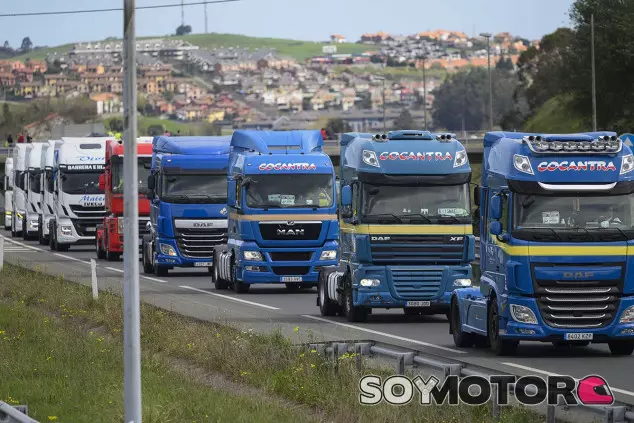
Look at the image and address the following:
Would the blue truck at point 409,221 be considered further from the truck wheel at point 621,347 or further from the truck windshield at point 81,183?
the truck windshield at point 81,183

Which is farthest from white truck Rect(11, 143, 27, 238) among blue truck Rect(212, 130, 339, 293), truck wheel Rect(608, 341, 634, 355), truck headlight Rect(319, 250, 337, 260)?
truck wheel Rect(608, 341, 634, 355)

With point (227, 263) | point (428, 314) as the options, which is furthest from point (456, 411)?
point (227, 263)

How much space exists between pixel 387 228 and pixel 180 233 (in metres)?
15.1

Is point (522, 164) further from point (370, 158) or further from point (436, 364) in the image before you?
point (436, 364)

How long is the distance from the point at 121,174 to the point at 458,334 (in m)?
26.8

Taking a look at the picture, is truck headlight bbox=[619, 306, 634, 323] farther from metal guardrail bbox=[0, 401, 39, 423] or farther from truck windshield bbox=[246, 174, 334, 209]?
truck windshield bbox=[246, 174, 334, 209]

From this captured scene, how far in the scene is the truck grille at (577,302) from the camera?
66.7ft

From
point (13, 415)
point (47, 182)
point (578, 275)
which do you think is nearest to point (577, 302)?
point (578, 275)

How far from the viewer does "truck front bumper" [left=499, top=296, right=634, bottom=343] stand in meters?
20.2

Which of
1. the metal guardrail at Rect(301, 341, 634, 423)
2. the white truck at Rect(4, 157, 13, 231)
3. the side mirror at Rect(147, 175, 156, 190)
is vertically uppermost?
the side mirror at Rect(147, 175, 156, 190)

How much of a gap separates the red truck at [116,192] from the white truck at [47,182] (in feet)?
21.5

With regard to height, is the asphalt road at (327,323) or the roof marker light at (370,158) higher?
the roof marker light at (370,158)

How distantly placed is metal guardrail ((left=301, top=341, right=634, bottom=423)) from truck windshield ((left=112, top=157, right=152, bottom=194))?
28.5m

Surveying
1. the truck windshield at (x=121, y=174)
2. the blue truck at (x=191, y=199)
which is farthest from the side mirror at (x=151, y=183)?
the truck windshield at (x=121, y=174)
